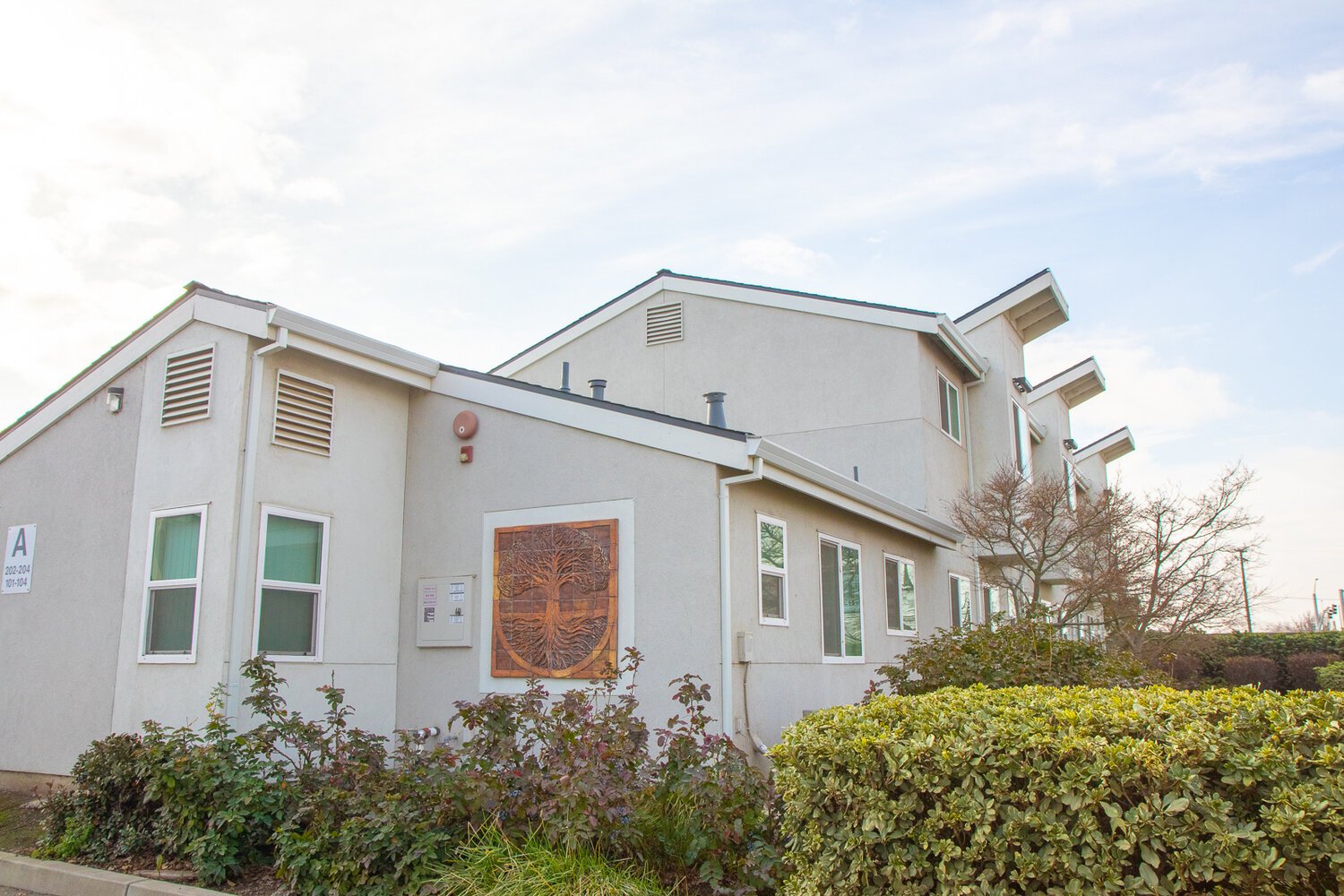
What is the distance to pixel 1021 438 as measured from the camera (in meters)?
18.4

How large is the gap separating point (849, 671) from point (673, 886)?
577cm

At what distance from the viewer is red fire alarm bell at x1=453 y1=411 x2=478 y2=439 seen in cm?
937

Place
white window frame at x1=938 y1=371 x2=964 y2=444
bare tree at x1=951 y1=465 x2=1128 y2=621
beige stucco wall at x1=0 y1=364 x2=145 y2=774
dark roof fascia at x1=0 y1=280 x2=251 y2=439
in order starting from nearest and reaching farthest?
1. dark roof fascia at x1=0 y1=280 x2=251 y2=439
2. beige stucco wall at x1=0 y1=364 x2=145 y2=774
3. bare tree at x1=951 y1=465 x2=1128 y2=621
4. white window frame at x1=938 y1=371 x2=964 y2=444

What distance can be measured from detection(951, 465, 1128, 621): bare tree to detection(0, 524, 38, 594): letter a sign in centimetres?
1187

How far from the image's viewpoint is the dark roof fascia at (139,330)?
27.2ft

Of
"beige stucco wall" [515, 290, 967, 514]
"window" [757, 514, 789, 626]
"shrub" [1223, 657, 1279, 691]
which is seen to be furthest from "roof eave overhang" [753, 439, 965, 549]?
"shrub" [1223, 657, 1279, 691]

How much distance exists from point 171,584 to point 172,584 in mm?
14

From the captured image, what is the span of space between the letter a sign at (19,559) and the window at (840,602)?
785 centimetres

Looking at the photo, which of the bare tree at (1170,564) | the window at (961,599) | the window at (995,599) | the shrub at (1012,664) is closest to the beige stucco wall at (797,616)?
the shrub at (1012,664)

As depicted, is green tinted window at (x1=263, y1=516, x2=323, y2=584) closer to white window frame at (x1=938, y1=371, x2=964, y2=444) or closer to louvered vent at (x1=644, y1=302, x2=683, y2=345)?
louvered vent at (x1=644, y1=302, x2=683, y2=345)

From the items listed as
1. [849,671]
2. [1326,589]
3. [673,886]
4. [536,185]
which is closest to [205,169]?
[536,185]

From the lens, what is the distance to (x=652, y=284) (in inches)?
645

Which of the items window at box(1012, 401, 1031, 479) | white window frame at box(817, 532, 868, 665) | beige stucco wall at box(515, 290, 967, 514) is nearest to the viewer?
white window frame at box(817, 532, 868, 665)

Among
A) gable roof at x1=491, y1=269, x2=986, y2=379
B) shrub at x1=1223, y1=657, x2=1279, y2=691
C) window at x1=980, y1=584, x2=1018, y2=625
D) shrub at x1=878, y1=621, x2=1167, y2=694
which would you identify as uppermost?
gable roof at x1=491, y1=269, x2=986, y2=379
